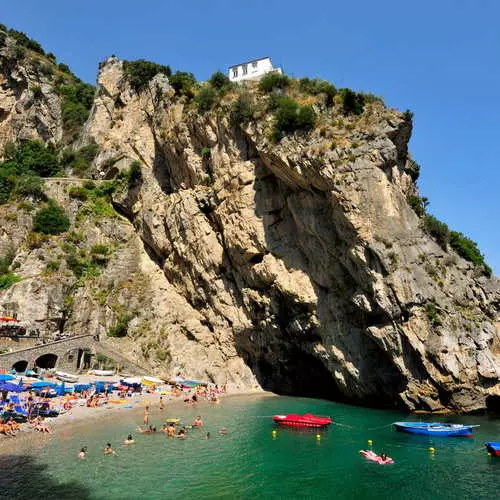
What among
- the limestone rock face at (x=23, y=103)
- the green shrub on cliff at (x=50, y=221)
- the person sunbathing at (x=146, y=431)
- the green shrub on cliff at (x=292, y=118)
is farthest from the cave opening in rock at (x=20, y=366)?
the limestone rock face at (x=23, y=103)

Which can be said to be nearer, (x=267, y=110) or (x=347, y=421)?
(x=347, y=421)

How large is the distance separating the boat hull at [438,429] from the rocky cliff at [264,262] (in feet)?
13.9

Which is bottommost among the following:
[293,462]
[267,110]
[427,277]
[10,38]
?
[293,462]

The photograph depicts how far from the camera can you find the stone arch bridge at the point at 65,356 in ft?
124

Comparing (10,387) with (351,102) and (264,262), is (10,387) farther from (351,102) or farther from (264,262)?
(351,102)

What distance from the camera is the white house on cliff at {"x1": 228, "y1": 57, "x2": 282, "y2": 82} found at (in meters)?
51.6

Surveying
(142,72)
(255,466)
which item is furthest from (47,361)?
(142,72)

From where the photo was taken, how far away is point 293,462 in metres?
21.6

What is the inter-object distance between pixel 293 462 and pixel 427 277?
17.5 m

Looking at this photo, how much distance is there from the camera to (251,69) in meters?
52.4

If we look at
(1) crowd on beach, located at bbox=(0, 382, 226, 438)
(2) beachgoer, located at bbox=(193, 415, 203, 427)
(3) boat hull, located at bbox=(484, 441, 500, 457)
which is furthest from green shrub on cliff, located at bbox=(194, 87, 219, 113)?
(3) boat hull, located at bbox=(484, 441, 500, 457)

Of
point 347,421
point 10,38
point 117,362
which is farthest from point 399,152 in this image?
point 10,38

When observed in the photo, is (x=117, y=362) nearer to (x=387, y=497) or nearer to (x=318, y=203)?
(x=318, y=203)

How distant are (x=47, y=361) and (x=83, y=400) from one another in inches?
404
